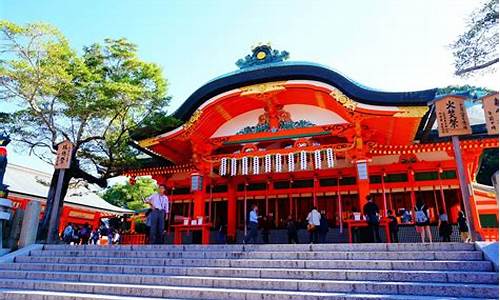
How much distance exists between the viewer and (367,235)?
34.3ft

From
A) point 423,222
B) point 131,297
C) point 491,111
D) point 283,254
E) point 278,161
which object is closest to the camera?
point 131,297

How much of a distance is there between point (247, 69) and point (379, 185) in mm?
7018

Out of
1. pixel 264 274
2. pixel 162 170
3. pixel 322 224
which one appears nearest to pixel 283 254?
A: pixel 264 274

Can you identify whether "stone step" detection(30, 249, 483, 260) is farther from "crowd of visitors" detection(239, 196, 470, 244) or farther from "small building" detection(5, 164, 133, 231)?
"small building" detection(5, 164, 133, 231)

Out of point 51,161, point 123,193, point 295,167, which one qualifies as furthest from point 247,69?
point 123,193

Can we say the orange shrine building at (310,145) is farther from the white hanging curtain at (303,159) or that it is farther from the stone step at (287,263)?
the stone step at (287,263)

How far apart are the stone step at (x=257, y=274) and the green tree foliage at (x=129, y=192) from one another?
3190 cm

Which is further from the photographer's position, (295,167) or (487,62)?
(295,167)

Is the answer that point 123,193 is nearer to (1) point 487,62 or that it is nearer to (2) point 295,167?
(2) point 295,167

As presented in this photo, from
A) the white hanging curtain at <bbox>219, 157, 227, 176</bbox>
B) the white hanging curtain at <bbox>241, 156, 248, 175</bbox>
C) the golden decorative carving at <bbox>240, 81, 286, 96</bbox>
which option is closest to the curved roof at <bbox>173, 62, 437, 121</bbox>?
the golden decorative carving at <bbox>240, 81, 286, 96</bbox>

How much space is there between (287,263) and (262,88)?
6.92 m

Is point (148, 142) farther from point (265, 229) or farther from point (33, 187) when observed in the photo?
point (33, 187)

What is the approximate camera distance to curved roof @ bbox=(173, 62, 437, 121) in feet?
33.9

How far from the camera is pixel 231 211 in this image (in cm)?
1479
